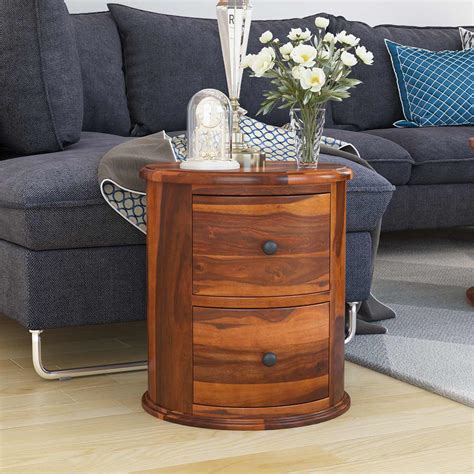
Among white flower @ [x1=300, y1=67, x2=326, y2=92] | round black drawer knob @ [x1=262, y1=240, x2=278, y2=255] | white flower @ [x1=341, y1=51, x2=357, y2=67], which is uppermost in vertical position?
white flower @ [x1=341, y1=51, x2=357, y2=67]

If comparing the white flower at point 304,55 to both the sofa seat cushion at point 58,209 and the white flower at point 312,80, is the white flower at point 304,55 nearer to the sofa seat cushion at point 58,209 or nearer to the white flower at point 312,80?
the white flower at point 312,80

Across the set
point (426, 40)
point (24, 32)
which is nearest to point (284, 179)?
point (24, 32)

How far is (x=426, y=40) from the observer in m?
4.16

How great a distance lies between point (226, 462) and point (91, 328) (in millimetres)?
1089

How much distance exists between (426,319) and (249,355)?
998 mm

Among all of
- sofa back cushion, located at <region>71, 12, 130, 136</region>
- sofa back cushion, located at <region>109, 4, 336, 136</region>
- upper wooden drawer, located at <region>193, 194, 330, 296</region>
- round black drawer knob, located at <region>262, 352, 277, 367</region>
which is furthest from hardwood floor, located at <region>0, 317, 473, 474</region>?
sofa back cushion, located at <region>109, 4, 336, 136</region>

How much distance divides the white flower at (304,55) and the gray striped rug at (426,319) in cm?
73

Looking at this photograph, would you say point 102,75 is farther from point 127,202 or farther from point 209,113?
point 209,113

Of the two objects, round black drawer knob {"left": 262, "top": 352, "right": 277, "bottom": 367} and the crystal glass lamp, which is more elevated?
Result: the crystal glass lamp

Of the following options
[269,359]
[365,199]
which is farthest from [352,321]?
[269,359]

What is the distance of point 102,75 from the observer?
3.34 m

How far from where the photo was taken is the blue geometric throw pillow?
3.91 m

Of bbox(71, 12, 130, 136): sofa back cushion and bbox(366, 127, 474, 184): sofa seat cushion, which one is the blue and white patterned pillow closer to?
bbox(71, 12, 130, 136): sofa back cushion

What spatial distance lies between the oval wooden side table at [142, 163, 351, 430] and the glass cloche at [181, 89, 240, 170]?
81 millimetres
